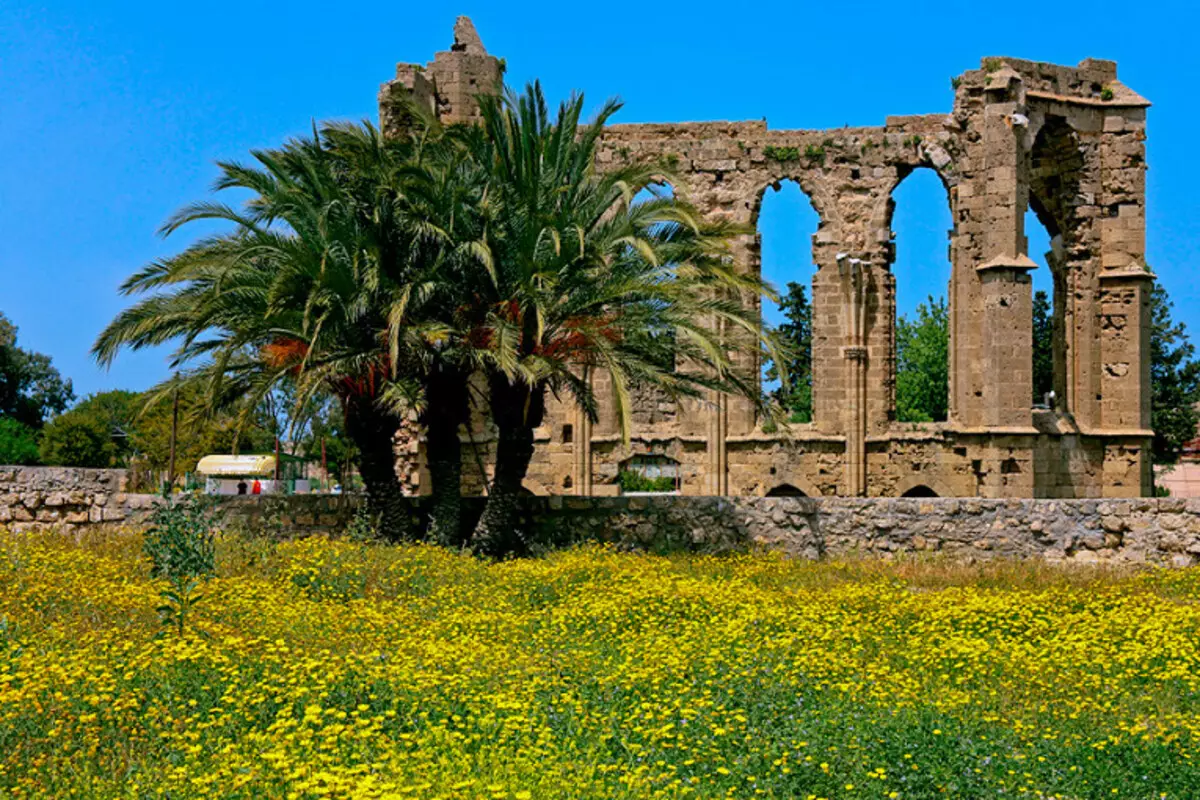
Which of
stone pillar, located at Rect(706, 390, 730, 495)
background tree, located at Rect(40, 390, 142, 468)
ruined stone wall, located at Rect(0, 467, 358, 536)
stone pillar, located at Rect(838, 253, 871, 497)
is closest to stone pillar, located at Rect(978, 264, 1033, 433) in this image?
stone pillar, located at Rect(838, 253, 871, 497)

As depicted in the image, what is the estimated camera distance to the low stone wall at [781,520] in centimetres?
1642

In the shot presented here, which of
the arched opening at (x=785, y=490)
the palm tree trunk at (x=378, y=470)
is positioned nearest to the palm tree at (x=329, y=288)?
the palm tree trunk at (x=378, y=470)

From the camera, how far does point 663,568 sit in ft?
49.7

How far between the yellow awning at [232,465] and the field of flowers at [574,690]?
2966 cm

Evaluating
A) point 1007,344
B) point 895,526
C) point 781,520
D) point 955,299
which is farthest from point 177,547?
point 955,299

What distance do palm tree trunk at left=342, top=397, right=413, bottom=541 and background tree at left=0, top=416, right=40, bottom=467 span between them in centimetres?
4099

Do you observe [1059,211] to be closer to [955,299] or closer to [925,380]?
[955,299]

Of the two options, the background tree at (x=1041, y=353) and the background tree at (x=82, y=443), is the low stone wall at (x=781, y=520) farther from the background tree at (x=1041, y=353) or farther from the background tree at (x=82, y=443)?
the background tree at (x=82, y=443)

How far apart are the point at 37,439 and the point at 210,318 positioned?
49.6 m

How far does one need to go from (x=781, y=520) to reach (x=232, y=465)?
28321mm

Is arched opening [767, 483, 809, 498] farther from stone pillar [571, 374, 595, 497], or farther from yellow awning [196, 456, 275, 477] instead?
yellow awning [196, 456, 275, 477]

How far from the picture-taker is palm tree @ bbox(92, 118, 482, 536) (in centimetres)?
1575

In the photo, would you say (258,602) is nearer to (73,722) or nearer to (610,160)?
(73,722)

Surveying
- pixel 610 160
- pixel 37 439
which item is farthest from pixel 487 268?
pixel 37 439
